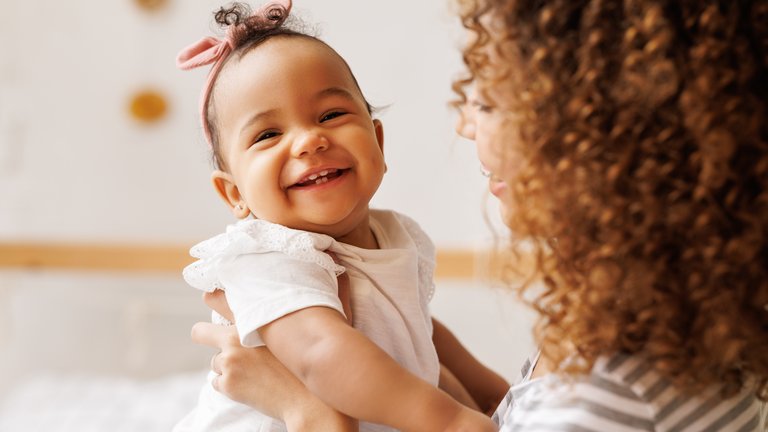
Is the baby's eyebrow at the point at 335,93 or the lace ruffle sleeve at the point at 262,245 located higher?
the baby's eyebrow at the point at 335,93

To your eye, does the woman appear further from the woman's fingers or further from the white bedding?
the white bedding

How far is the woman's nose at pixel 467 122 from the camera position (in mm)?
949

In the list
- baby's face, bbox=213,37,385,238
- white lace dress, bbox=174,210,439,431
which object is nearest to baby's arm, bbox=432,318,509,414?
white lace dress, bbox=174,210,439,431

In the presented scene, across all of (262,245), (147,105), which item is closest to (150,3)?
(147,105)

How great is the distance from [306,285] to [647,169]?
393 mm

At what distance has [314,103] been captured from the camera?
1.12 m

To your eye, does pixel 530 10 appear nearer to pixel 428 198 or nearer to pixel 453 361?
pixel 453 361

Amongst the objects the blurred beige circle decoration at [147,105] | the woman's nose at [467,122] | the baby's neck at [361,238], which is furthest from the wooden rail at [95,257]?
the woman's nose at [467,122]

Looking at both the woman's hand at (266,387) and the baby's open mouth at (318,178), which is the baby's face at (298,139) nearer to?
the baby's open mouth at (318,178)

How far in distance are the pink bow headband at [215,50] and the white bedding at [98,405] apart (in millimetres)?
1080

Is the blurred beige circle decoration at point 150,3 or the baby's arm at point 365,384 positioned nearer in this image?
the baby's arm at point 365,384

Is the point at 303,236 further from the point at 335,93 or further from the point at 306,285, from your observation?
the point at 335,93

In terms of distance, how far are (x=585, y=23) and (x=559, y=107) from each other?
0.25 ft

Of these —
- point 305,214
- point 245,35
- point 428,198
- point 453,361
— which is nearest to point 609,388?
point 305,214
